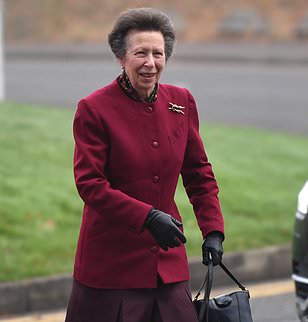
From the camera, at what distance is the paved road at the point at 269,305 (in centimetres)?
712

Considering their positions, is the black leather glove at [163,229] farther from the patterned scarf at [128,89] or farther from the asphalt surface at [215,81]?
the asphalt surface at [215,81]

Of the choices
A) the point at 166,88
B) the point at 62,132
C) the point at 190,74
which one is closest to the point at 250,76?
the point at 190,74

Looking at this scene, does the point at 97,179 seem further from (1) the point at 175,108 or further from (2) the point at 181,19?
(2) the point at 181,19

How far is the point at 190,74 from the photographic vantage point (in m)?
24.6

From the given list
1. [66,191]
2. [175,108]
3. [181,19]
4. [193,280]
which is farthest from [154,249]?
[181,19]

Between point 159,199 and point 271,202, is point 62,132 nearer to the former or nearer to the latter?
point 271,202

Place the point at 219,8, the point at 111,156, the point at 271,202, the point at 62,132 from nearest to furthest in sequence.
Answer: the point at 111,156
the point at 271,202
the point at 62,132
the point at 219,8

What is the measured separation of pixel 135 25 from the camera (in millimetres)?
4180

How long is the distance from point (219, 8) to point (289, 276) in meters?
25.6

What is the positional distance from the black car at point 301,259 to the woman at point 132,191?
1.92 meters

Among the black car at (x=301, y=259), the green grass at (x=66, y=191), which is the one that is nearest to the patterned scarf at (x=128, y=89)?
the black car at (x=301, y=259)

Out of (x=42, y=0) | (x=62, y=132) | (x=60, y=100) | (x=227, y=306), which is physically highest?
(x=227, y=306)

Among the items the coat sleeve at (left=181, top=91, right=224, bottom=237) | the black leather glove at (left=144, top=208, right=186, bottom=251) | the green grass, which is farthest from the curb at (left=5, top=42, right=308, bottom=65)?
the black leather glove at (left=144, top=208, right=186, bottom=251)

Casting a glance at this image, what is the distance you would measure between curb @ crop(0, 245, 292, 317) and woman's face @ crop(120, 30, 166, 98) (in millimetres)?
3233
